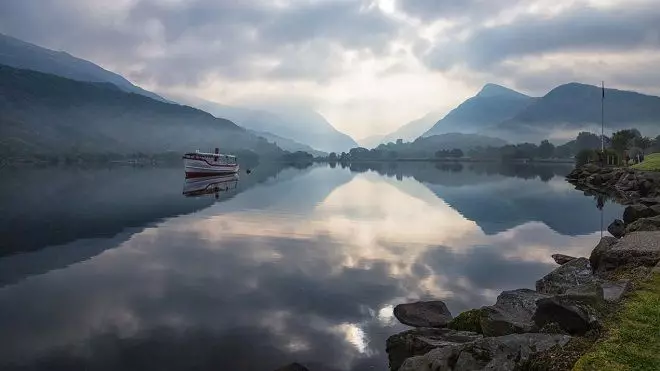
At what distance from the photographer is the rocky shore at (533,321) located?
41.3 feet

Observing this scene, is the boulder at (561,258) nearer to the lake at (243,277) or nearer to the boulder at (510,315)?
the lake at (243,277)

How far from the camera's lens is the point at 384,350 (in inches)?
750

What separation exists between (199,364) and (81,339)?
566cm

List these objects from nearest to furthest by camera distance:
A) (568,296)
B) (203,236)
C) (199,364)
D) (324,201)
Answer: (568,296) → (199,364) → (203,236) → (324,201)

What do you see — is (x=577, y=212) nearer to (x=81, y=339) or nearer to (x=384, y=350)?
(x=384, y=350)

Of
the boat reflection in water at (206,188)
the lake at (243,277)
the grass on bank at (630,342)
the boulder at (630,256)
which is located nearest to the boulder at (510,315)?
the grass on bank at (630,342)

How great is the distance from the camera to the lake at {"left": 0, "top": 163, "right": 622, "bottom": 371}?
1905cm

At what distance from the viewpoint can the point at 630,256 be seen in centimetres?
2319

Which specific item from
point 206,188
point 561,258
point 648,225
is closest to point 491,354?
point 561,258

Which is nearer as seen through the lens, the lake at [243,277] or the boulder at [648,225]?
the lake at [243,277]

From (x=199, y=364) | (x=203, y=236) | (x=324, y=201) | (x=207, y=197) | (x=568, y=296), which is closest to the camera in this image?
(x=568, y=296)

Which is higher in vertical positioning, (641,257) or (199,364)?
(641,257)

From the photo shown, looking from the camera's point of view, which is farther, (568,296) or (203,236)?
(203,236)

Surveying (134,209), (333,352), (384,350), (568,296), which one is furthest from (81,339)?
(134,209)
